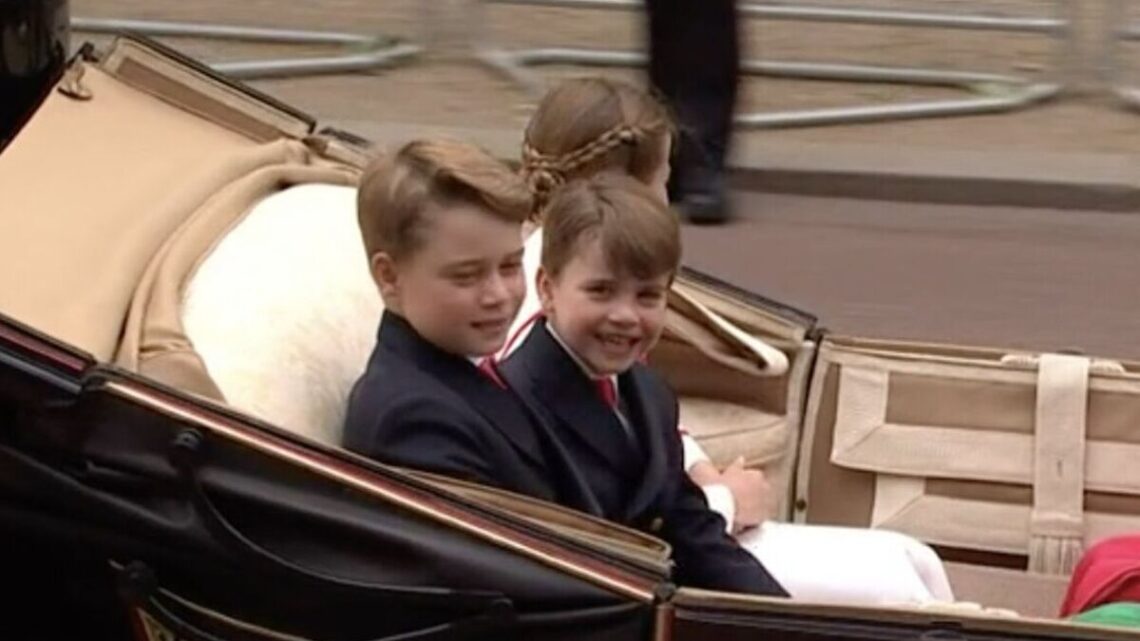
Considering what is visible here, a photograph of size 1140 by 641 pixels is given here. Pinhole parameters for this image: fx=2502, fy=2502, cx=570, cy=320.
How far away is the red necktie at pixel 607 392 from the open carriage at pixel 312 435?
305mm

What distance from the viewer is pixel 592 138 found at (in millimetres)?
3145

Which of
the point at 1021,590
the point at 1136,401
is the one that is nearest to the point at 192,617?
the point at 1021,590

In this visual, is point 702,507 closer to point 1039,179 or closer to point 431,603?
point 431,603

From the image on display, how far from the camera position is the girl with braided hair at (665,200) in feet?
10.3

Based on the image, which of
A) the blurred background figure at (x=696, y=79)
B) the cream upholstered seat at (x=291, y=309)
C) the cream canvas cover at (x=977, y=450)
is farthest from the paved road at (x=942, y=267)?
the cream upholstered seat at (x=291, y=309)

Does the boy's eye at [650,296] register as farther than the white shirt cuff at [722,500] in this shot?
No

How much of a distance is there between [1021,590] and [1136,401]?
325mm

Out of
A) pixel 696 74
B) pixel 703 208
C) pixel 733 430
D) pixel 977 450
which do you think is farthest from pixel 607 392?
pixel 703 208

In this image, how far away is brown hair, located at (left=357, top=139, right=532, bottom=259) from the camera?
2727 millimetres

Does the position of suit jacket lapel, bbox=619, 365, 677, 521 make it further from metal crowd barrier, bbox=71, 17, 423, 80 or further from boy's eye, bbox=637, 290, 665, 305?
metal crowd barrier, bbox=71, 17, 423, 80

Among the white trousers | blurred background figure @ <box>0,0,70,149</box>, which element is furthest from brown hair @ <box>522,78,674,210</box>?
blurred background figure @ <box>0,0,70,149</box>

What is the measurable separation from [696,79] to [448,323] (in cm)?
289

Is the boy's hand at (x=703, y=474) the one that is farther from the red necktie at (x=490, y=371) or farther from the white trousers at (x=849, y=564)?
the red necktie at (x=490, y=371)

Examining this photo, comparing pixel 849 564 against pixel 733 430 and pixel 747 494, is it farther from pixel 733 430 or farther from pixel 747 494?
pixel 733 430
